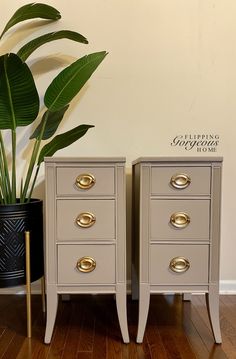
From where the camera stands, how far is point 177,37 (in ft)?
5.61

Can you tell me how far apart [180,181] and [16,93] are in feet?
2.60

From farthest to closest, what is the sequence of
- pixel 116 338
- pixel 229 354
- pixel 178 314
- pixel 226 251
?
pixel 226 251, pixel 178 314, pixel 116 338, pixel 229 354

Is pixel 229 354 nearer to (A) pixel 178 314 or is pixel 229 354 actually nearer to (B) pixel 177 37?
(A) pixel 178 314

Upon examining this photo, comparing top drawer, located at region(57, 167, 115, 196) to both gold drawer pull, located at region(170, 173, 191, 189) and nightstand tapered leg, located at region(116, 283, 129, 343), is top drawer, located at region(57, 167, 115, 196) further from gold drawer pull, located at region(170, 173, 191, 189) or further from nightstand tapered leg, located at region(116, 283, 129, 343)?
nightstand tapered leg, located at region(116, 283, 129, 343)

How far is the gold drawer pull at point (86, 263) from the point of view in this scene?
126 centimetres

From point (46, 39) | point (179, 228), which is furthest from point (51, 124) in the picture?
point (179, 228)

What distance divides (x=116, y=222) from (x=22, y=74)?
2.40 feet

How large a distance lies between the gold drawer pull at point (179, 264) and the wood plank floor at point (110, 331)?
0.32 meters

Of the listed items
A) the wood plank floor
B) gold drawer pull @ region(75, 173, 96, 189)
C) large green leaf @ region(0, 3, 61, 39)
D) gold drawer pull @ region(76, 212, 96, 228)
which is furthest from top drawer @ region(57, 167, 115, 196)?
large green leaf @ region(0, 3, 61, 39)

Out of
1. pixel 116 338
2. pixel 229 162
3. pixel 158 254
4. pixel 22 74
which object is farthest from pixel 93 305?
pixel 22 74

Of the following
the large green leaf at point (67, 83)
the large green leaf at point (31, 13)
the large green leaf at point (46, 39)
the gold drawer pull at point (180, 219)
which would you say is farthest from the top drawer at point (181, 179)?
the large green leaf at point (31, 13)

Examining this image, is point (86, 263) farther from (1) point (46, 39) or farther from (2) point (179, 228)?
(1) point (46, 39)

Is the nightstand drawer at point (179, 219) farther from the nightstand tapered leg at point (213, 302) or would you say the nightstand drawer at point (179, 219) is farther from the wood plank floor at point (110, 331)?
the wood plank floor at point (110, 331)

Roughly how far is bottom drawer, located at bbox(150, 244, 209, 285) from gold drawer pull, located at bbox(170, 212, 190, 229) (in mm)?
87
